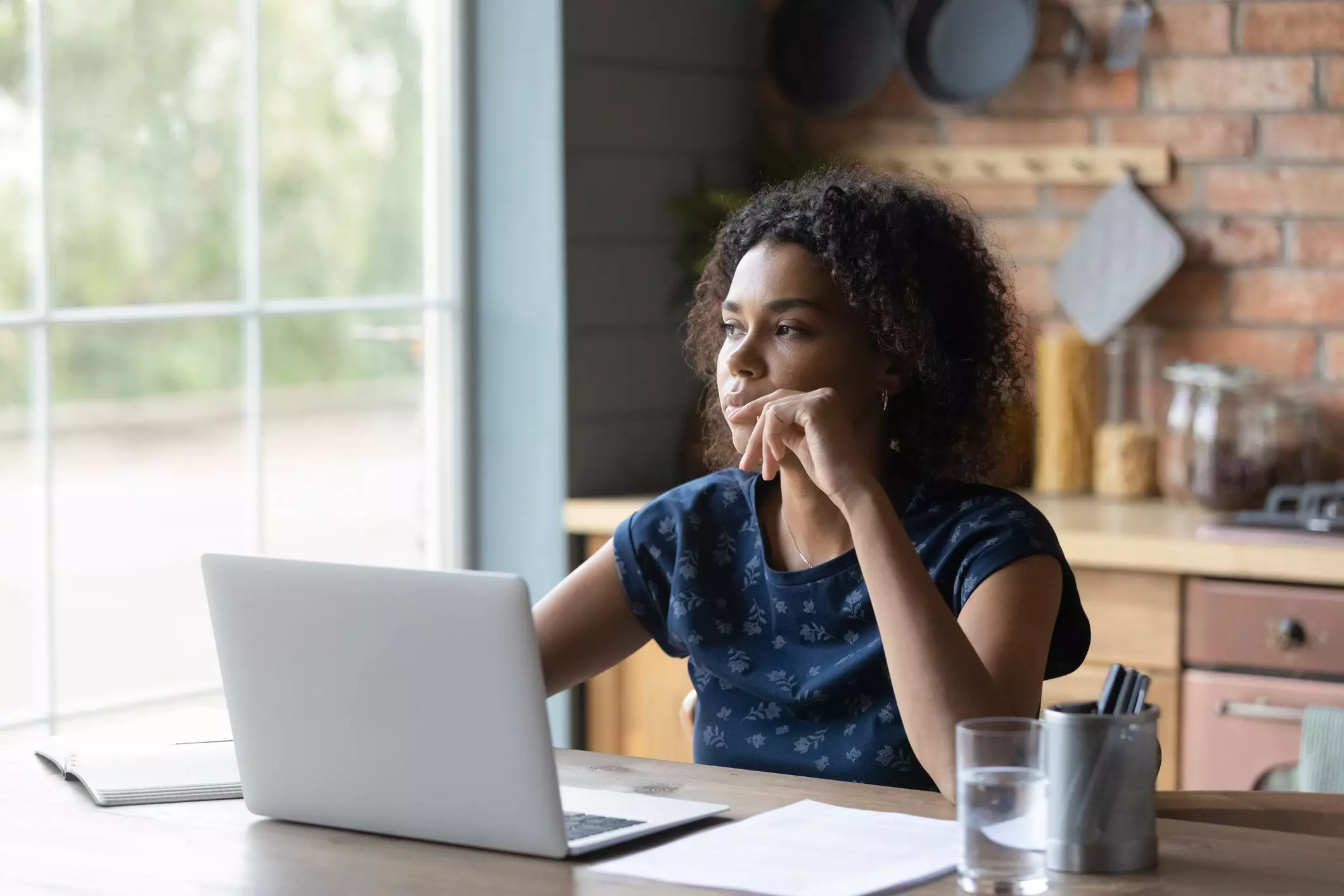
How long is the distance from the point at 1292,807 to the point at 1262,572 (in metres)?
1.11

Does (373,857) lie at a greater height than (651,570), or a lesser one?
lesser

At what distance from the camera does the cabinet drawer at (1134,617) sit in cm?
290

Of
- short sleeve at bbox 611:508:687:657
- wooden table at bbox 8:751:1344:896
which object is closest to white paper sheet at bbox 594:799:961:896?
wooden table at bbox 8:751:1344:896

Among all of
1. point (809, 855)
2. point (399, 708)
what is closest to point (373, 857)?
point (399, 708)

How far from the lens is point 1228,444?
3186 mm

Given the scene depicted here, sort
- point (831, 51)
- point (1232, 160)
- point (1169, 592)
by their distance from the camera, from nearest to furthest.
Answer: point (1169, 592), point (1232, 160), point (831, 51)

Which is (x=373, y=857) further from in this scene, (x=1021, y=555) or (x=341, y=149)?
(x=341, y=149)

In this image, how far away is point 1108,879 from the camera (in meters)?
1.35

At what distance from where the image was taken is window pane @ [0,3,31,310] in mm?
2666

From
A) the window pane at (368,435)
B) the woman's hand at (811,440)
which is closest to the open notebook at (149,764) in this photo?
the woman's hand at (811,440)

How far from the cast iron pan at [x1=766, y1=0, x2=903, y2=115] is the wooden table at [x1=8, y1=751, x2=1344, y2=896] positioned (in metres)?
2.26

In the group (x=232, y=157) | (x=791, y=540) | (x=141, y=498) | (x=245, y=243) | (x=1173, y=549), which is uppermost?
(x=232, y=157)

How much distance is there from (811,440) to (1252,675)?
1.32m

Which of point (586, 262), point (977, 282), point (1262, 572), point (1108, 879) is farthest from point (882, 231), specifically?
point (586, 262)
